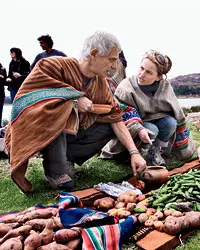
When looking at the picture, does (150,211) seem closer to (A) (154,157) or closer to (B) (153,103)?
(A) (154,157)

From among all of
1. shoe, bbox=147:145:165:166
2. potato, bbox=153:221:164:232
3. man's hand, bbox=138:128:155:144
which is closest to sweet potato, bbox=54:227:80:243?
potato, bbox=153:221:164:232

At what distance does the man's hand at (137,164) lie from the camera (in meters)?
2.81

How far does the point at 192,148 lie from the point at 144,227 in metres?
2.40

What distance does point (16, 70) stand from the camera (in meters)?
6.65

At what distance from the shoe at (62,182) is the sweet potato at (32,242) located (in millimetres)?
1128

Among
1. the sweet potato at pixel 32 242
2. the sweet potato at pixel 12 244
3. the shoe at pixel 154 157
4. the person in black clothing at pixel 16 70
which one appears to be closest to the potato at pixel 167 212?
the sweet potato at pixel 32 242

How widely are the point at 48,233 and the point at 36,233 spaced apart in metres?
0.07

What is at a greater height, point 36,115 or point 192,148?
point 36,115

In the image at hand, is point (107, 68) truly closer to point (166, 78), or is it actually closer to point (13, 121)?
point (13, 121)

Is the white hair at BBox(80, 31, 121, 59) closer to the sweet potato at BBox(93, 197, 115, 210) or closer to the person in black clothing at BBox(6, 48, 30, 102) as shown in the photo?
the sweet potato at BBox(93, 197, 115, 210)

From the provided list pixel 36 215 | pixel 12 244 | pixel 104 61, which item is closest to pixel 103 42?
pixel 104 61

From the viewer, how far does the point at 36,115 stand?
260 cm

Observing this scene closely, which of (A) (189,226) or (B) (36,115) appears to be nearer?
(A) (189,226)

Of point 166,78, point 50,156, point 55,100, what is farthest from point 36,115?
point 166,78
